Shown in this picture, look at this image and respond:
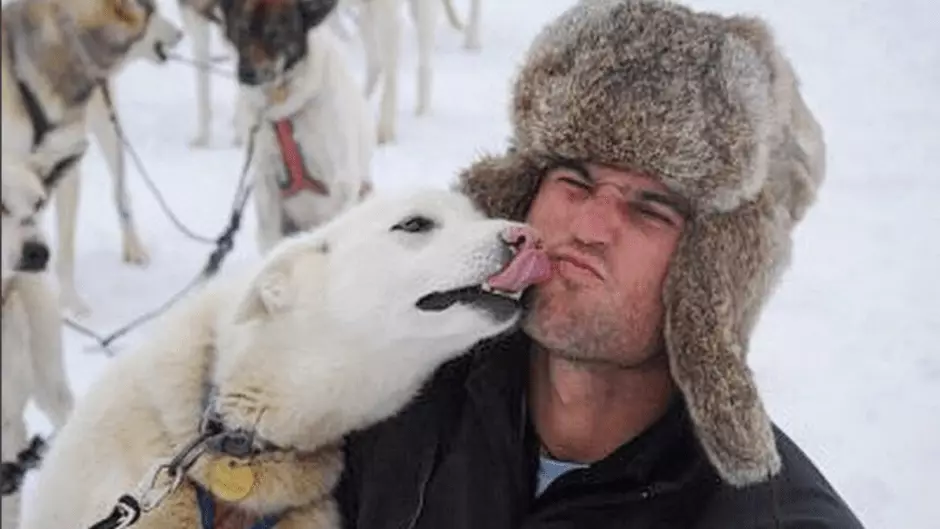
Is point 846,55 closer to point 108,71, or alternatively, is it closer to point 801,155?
point 801,155

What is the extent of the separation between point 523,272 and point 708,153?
0.19m

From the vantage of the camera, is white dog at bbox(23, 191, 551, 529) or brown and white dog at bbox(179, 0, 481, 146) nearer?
white dog at bbox(23, 191, 551, 529)

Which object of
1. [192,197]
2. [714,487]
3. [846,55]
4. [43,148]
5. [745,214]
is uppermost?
[43,148]

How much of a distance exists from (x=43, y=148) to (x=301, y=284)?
33.0 inches

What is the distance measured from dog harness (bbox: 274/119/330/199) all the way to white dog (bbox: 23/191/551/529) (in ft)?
5.10

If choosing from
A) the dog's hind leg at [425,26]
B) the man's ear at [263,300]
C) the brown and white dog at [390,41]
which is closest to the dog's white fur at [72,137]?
the man's ear at [263,300]

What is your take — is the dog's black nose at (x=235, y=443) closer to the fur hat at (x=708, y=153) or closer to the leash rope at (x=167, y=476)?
the leash rope at (x=167, y=476)

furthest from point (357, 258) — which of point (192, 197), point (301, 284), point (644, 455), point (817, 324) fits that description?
point (817, 324)

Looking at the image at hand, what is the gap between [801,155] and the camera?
1.26 metres

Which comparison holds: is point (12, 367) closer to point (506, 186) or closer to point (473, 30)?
point (506, 186)

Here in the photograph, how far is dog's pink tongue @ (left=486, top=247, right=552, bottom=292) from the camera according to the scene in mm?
1197

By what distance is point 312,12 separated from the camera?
2.86 meters

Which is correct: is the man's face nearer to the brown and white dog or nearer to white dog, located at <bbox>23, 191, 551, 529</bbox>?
white dog, located at <bbox>23, 191, 551, 529</bbox>

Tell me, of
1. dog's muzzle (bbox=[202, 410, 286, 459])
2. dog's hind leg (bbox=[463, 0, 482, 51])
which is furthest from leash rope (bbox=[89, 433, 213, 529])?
dog's hind leg (bbox=[463, 0, 482, 51])
